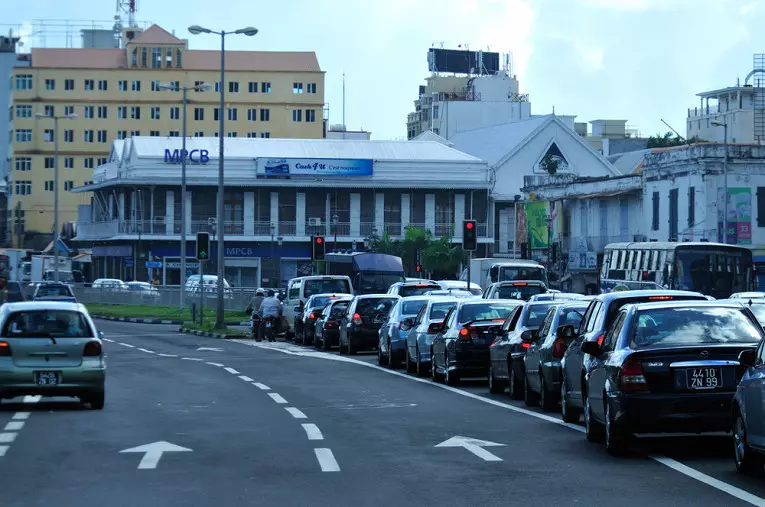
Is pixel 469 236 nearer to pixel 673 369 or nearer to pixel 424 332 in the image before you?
pixel 424 332

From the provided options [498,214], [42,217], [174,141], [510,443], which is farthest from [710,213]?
[42,217]

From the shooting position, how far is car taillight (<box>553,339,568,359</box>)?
1975 centimetres

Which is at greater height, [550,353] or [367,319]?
[550,353]

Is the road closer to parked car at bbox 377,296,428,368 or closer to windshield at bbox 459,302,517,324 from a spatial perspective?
windshield at bbox 459,302,517,324

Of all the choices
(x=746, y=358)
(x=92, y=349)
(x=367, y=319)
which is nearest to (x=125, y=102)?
(x=367, y=319)

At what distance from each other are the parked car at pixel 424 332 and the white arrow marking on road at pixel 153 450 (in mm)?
12686

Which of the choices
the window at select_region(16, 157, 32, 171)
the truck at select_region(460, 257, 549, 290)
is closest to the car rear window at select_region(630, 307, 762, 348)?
the truck at select_region(460, 257, 549, 290)

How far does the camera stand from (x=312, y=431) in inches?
683

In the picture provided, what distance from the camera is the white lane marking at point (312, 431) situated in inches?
655

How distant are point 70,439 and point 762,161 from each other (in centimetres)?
6138

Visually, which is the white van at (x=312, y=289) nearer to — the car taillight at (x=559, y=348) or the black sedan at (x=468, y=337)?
the black sedan at (x=468, y=337)

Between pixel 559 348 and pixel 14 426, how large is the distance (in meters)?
6.94

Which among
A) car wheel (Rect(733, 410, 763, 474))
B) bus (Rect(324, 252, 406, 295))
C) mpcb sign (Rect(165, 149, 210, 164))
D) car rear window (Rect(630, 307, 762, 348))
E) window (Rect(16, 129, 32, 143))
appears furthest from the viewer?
window (Rect(16, 129, 32, 143))

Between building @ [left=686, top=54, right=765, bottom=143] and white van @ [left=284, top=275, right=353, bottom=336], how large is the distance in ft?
241
